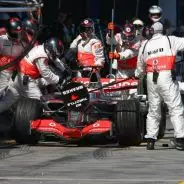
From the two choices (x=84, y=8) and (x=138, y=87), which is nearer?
(x=138, y=87)

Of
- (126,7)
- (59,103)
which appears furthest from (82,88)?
(126,7)

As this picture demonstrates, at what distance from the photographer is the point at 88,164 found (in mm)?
13078

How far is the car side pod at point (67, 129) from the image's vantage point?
15.2 m

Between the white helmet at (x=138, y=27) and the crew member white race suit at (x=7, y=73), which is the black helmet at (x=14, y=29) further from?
the white helmet at (x=138, y=27)

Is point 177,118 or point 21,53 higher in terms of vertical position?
point 21,53

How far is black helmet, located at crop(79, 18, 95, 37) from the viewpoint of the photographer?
20.4 metres

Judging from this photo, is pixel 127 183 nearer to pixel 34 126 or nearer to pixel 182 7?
pixel 34 126

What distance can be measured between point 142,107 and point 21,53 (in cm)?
219

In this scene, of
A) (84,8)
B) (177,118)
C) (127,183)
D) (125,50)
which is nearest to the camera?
(127,183)

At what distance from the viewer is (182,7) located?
32719 millimetres

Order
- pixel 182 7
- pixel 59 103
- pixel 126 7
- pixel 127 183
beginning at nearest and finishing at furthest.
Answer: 1. pixel 127 183
2. pixel 59 103
3. pixel 126 7
4. pixel 182 7

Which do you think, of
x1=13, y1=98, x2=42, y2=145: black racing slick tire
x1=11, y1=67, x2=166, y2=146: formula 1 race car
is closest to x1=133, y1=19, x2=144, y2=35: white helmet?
x1=11, y1=67, x2=166, y2=146: formula 1 race car

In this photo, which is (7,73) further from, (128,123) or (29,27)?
(128,123)

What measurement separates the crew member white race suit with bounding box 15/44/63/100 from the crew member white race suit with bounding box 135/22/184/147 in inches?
72.7
